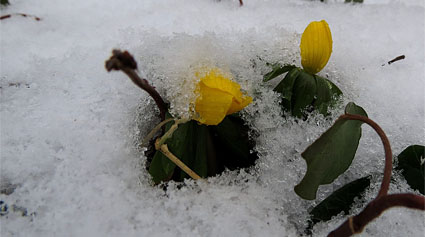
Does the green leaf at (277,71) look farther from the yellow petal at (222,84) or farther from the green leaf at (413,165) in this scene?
the green leaf at (413,165)

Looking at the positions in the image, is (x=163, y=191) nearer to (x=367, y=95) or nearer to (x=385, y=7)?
(x=367, y=95)

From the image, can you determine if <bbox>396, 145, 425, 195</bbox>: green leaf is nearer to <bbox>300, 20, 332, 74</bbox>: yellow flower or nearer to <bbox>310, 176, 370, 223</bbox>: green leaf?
<bbox>310, 176, 370, 223</bbox>: green leaf

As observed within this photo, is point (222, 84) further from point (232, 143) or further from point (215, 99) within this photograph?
point (232, 143)

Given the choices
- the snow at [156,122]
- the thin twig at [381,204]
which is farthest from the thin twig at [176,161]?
the thin twig at [381,204]

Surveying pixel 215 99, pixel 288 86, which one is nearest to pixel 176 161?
pixel 215 99

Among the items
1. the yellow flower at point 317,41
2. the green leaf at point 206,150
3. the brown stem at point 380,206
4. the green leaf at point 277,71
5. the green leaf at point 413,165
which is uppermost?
the yellow flower at point 317,41

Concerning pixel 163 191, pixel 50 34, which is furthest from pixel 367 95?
pixel 50 34
